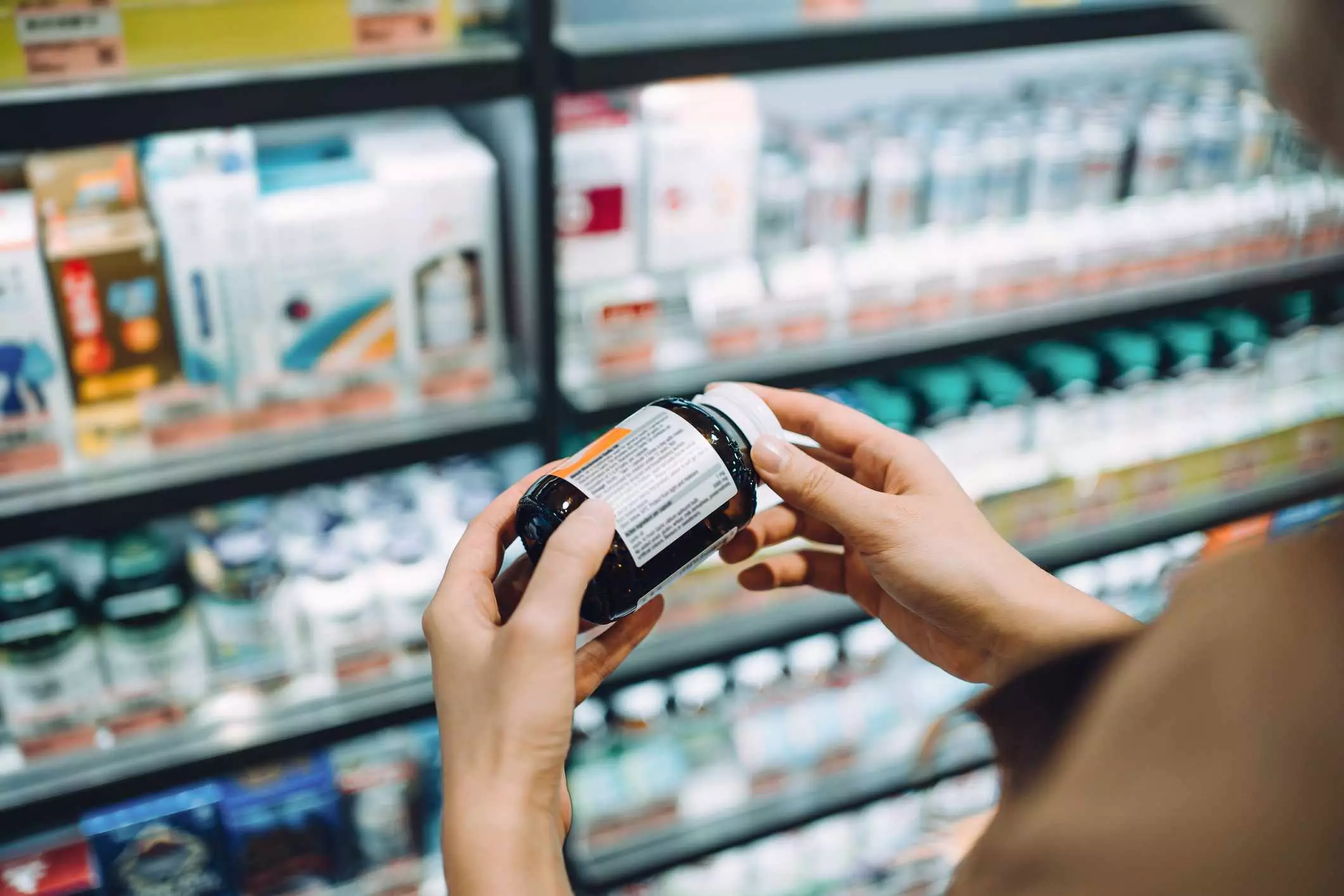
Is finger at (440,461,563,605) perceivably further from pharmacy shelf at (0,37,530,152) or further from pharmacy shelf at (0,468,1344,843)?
pharmacy shelf at (0,468,1344,843)

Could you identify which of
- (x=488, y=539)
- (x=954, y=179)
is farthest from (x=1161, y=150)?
(x=488, y=539)

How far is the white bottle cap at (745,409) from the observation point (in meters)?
0.96

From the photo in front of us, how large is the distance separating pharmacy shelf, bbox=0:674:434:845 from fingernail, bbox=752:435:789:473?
79cm

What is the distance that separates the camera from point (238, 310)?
1316 millimetres

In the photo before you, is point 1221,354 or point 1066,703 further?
point 1221,354

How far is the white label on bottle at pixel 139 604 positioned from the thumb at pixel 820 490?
0.86 metres

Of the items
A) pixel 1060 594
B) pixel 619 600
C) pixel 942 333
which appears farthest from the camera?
pixel 942 333

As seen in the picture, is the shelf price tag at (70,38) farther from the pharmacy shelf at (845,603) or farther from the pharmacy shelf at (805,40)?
the pharmacy shelf at (845,603)

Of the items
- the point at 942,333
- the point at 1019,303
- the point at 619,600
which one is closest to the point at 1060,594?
the point at 619,600

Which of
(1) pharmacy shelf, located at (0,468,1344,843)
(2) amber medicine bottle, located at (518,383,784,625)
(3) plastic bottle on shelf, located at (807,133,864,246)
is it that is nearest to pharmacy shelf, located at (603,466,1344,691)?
(1) pharmacy shelf, located at (0,468,1344,843)

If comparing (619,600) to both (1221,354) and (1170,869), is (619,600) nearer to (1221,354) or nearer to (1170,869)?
(1170,869)

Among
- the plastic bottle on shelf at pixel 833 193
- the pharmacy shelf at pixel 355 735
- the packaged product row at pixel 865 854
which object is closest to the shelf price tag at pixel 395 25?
the plastic bottle on shelf at pixel 833 193

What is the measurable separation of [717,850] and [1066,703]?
1.51 metres

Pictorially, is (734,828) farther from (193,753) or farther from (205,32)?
(205,32)
